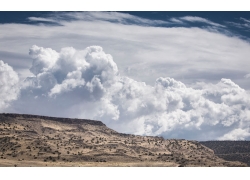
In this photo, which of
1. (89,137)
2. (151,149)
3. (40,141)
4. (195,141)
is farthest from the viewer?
(195,141)

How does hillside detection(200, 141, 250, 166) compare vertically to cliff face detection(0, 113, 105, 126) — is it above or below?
below

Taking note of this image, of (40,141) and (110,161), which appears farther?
(40,141)

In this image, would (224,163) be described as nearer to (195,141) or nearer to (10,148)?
(195,141)

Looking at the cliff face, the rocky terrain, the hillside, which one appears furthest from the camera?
the hillside

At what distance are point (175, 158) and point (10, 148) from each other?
138ft

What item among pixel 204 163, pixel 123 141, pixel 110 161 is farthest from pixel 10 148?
pixel 204 163

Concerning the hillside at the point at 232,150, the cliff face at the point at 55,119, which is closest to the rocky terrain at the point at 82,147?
the cliff face at the point at 55,119

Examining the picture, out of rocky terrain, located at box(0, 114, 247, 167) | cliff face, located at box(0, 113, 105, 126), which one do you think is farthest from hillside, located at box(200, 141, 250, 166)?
cliff face, located at box(0, 113, 105, 126)

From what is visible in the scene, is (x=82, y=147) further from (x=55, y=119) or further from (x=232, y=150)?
(x=232, y=150)

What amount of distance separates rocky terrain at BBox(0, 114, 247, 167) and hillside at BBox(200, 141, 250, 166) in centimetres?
820

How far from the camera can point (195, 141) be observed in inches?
5054

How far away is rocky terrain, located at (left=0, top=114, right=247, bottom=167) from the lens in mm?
94438

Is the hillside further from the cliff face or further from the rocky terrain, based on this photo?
the cliff face

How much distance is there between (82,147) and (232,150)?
55673mm
